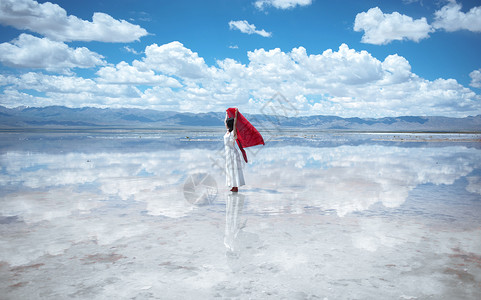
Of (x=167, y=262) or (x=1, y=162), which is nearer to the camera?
(x=167, y=262)

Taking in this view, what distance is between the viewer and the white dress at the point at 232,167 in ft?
33.3

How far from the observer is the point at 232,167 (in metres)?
10.3

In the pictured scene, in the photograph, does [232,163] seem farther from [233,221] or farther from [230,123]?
[233,221]

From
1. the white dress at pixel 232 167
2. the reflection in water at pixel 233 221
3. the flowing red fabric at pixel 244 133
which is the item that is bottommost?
the reflection in water at pixel 233 221

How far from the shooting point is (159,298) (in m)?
3.82

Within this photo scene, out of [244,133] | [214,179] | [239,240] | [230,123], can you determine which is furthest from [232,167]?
[239,240]

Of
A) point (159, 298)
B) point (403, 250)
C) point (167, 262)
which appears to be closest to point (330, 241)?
point (403, 250)

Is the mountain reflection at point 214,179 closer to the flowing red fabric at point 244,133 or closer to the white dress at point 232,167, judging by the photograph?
the white dress at point 232,167

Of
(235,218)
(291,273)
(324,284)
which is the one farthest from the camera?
(235,218)

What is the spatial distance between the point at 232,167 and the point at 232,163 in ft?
0.45

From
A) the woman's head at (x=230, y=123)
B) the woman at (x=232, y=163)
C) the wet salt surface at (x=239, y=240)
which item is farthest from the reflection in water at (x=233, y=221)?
the woman's head at (x=230, y=123)

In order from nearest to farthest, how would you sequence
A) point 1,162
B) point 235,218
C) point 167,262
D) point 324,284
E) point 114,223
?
point 324,284, point 167,262, point 114,223, point 235,218, point 1,162

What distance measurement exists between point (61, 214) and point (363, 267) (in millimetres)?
6296

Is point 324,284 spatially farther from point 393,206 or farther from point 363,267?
point 393,206
